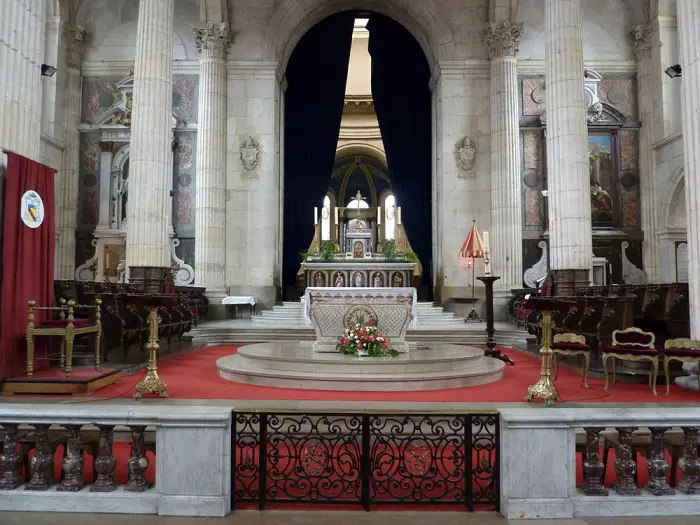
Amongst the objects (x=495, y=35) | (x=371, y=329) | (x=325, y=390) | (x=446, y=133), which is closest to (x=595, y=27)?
(x=495, y=35)

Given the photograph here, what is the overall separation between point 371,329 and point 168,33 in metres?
7.55

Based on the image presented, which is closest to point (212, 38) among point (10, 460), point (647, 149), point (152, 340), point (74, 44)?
point (74, 44)

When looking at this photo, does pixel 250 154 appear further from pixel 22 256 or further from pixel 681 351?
pixel 681 351

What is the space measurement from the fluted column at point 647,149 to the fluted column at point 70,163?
55.0ft

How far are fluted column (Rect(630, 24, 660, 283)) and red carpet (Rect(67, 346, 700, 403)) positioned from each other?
1026 centimetres

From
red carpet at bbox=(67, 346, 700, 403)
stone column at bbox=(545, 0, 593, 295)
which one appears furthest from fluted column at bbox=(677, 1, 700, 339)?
stone column at bbox=(545, 0, 593, 295)

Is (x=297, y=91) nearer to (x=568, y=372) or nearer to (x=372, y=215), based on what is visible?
(x=372, y=215)

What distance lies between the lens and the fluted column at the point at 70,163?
16.4 m

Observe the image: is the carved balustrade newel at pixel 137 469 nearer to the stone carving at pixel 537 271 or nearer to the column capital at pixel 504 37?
the stone carving at pixel 537 271

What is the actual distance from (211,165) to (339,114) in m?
4.99

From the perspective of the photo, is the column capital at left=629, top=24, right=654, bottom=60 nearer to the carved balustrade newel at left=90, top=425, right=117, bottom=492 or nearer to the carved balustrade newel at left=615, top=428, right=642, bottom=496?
the carved balustrade newel at left=615, top=428, right=642, bottom=496

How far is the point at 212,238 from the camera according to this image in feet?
47.8

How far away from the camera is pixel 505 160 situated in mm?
14461

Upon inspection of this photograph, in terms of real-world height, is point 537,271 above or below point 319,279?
above
